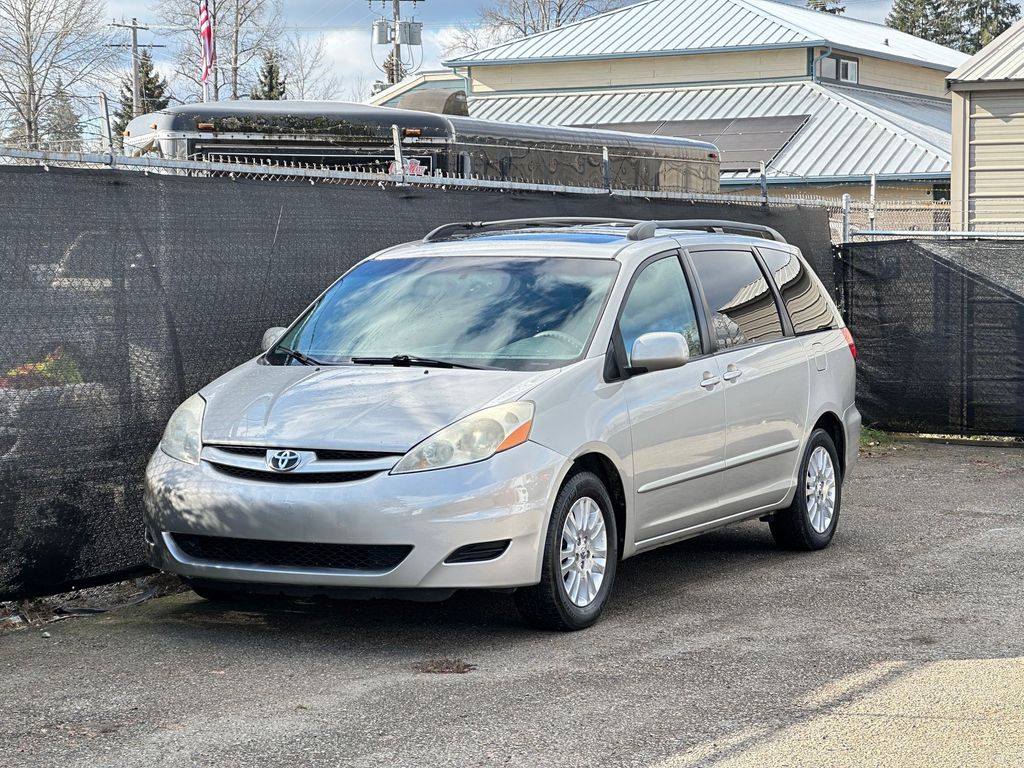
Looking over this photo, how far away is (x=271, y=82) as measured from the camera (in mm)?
60156

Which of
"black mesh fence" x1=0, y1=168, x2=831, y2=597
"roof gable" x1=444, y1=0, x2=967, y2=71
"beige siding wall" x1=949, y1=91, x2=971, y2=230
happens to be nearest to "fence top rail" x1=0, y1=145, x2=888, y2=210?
"black mesh fence" x1=0, y1=168, x2=831, y2=597

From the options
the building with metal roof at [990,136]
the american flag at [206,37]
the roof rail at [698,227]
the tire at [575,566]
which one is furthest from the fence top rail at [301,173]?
the american flag at [206,37]

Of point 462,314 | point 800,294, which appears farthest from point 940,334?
point 462,314

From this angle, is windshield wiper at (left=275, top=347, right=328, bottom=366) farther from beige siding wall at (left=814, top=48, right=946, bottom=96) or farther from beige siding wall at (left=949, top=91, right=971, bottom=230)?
beige siding wall at (left=814, top=48, right=946, bottom=96)

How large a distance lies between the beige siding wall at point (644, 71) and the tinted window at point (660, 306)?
3281 cm

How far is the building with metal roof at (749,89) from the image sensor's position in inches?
1339

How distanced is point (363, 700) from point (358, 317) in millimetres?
2433

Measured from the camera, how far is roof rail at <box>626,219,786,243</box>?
24.4 ft

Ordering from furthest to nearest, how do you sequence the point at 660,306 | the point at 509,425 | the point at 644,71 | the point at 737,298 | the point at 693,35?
the point at 693,35 < the point at 644,71 < the point at 737,298 < the point at 660,306 < the point at 509,425

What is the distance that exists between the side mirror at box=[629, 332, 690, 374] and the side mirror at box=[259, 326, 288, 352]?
1810 millimetres

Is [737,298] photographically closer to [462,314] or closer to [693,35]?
[462,314]

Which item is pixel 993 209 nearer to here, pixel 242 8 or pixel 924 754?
pixel 924 754

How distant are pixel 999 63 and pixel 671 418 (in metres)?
16.5

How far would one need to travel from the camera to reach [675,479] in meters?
7.05
